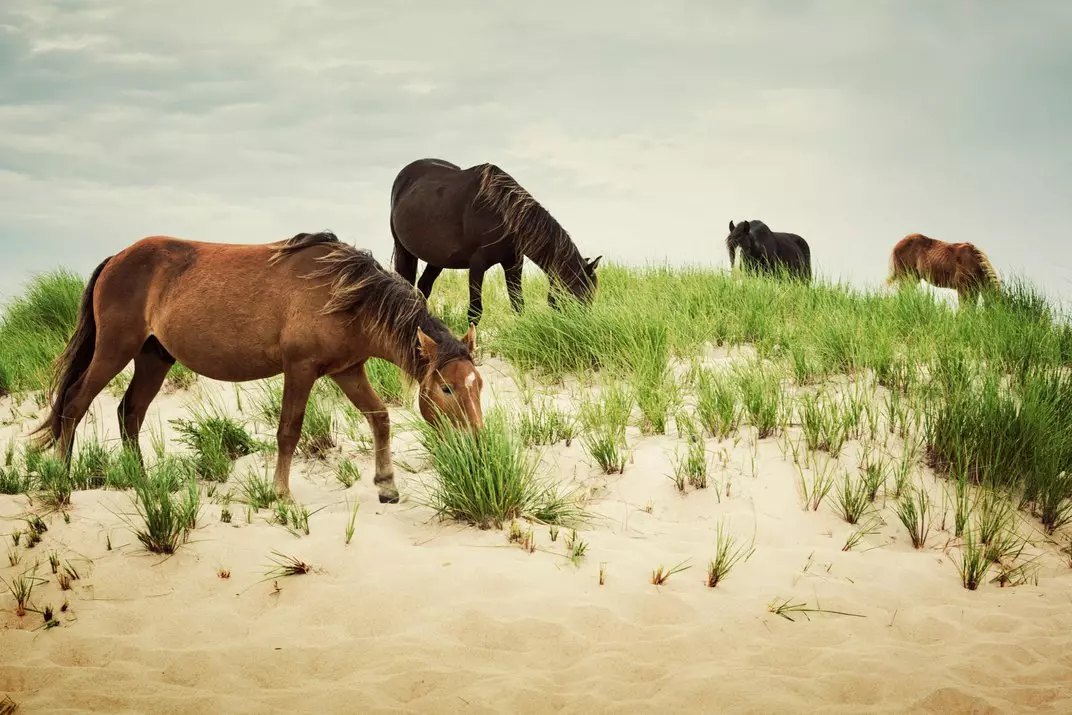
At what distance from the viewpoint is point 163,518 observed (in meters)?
4.47

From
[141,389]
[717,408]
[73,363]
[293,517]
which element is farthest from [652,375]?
[73,363]

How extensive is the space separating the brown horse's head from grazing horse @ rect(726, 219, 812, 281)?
25.1ft

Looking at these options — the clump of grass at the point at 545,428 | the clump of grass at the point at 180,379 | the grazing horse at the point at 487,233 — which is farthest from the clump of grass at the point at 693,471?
the clump of grass at the point at 180,379

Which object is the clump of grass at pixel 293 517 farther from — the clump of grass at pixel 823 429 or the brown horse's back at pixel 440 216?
the brown horse's back at pixel 440 216

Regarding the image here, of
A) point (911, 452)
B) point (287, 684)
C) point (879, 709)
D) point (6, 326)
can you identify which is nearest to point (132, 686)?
point (287, 684)

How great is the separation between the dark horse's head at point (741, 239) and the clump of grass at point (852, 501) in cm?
749

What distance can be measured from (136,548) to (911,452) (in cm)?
498

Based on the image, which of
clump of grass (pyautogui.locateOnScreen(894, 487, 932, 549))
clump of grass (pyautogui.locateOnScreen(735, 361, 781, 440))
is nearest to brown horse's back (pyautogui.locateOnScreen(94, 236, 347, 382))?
clump of grass (pyautogui.locateOnScreen(735, 361, 781, 440))

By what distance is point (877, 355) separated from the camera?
6688 mm

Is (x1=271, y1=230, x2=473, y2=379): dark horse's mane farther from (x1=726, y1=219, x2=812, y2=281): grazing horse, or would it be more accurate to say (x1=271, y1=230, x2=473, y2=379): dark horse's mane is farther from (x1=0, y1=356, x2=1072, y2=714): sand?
(x1=726, y1=219, x2=812, y2=281): grazing horse

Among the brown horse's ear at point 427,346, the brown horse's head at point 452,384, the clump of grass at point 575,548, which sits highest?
the brown horse's ear at point 427,346

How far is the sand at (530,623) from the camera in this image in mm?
3268

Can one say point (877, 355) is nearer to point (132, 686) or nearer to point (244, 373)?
point (244, 373)

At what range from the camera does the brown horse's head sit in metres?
4.53
